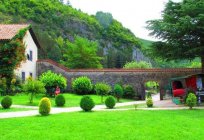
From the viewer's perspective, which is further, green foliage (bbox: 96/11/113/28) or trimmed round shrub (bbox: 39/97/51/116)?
green foliage (bbox: 96/11/113/28)

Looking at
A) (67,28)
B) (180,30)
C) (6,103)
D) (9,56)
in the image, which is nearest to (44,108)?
(6,103)

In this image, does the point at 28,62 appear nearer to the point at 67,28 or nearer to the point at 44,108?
the point at 44,108

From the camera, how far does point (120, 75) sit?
39.0 metres

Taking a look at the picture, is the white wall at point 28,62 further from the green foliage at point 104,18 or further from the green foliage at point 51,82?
the green foliage at point 104,18

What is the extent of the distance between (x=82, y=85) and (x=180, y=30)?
13.9 metres

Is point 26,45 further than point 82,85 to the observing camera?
No

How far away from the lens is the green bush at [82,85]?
3631cm

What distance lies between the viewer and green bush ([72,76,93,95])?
36.3 meters

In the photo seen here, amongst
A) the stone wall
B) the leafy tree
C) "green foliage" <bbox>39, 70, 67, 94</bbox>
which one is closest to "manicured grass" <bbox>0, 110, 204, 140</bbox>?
"green foliage" <bbox>39, 70, 67, 94</bbox>

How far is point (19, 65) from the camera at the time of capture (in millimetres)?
33219

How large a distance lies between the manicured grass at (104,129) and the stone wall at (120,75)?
22.7m

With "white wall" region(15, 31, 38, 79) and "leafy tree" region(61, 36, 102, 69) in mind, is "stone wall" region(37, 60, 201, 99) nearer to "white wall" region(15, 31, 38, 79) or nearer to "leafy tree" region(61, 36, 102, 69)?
"white wall" region(15, 31, 38, 79)

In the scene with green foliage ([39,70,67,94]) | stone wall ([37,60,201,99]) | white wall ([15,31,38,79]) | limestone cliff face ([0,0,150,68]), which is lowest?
green foliage ([39,70,67,94])

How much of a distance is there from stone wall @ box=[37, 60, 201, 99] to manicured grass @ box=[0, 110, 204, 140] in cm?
2266
